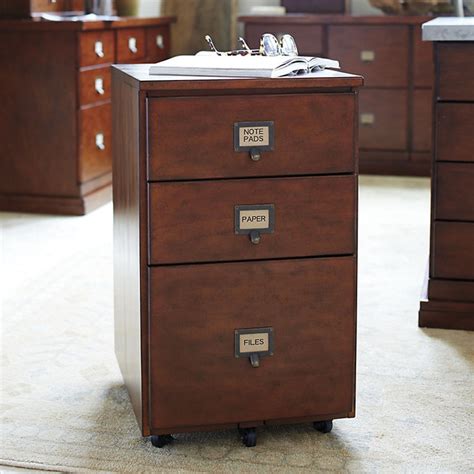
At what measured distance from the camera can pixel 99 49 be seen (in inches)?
173

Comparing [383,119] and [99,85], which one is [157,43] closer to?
[99,85]

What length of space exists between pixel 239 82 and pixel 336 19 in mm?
3398

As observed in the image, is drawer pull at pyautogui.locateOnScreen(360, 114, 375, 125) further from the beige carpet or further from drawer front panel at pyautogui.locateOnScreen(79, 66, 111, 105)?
the beige carpet

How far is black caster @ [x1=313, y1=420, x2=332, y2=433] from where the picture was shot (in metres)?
2.12

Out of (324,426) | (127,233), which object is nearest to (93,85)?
(127,233)

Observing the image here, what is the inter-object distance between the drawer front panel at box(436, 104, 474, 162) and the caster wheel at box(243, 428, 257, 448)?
1.09 metres

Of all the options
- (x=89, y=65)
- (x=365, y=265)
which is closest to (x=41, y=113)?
(x=89, y=65)

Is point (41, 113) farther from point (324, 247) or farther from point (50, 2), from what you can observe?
point (324, 247)

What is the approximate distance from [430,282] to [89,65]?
2062mm

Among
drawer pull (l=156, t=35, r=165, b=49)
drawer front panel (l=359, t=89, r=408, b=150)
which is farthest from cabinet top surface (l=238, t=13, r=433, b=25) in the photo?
drawer pull (l=156, t=35, r=165, b=49)

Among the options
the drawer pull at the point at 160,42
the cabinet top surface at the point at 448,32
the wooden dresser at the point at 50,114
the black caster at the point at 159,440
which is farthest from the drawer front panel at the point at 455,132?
the drawer pull at the point at 160,42

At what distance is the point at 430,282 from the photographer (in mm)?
2846

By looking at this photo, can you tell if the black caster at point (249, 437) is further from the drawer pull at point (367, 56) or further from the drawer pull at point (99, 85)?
the drawer pull at point (367, 56)

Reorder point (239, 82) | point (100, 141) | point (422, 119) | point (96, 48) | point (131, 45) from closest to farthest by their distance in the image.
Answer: point (239, 82), point (96, 48), point (100, 141), point (131, 45), point (422, 119)
